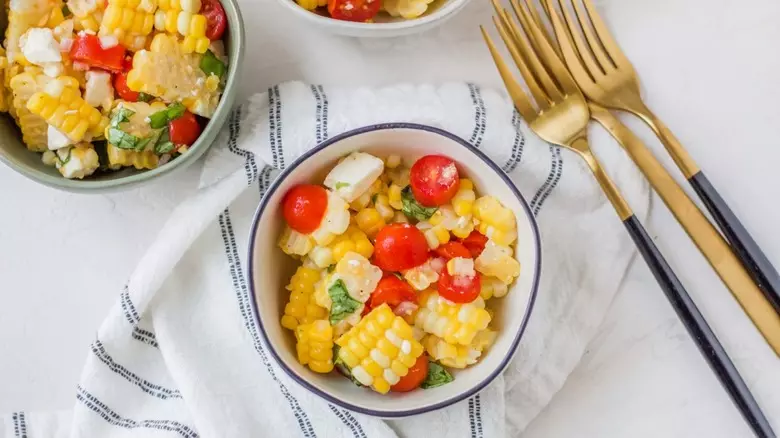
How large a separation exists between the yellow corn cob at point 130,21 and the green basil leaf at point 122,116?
0.10 metres

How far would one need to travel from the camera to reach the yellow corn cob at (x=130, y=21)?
1.02 metres

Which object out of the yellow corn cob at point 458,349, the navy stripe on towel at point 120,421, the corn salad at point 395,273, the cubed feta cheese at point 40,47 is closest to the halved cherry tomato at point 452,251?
the corn salad at point 395,273

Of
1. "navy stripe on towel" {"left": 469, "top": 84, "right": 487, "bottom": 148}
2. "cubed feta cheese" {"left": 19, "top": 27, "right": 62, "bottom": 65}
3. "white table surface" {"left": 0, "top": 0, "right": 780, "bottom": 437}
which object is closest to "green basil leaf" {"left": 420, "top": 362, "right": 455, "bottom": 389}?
"white table surface" {"left": 0, "top": 0, "right": 780, "bottom": 437}

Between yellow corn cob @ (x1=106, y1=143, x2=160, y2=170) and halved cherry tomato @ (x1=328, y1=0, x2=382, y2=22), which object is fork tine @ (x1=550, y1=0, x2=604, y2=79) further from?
yellow corn cob @ (x1=106, y1=143, x2=160, y2=170)

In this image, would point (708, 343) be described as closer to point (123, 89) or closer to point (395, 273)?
point (395, 273)

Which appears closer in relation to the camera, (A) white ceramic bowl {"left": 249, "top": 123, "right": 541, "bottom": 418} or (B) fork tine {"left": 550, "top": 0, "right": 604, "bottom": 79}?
(A) white ceramic bowl {"left": 249, "top": 123, "right": 541, "bottom": 418}

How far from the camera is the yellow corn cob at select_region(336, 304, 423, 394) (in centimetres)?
97

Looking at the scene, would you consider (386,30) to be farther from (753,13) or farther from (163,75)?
(753,13)

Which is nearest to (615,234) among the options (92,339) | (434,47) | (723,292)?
(723,292)

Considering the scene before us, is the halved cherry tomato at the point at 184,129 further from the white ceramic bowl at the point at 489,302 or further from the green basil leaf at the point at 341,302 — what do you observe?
the green basil leaf at the point at 341,302

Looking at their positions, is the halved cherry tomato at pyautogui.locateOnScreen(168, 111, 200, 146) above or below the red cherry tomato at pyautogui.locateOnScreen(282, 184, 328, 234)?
above

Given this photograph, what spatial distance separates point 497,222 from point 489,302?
13cm

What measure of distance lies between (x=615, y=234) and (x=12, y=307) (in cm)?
92

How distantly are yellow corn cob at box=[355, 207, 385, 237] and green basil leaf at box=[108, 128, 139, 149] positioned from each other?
312mm
